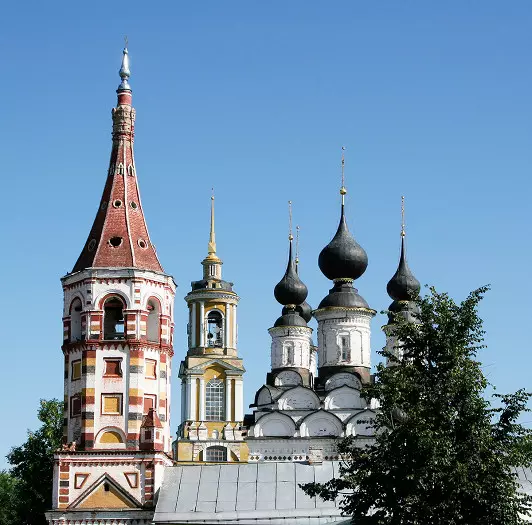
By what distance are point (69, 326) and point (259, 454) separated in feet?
95.0

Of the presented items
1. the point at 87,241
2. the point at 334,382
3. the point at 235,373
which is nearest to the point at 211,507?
the point at 87,241

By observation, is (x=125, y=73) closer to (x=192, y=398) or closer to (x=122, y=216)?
(x=122, y=216)

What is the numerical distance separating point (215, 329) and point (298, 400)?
21.7 feet

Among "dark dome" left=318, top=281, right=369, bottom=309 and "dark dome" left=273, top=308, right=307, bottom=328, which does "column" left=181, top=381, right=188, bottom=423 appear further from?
"dark dome" left=318, top=281, right=369, bottom=309

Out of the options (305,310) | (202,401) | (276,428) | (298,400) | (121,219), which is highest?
(305,310)

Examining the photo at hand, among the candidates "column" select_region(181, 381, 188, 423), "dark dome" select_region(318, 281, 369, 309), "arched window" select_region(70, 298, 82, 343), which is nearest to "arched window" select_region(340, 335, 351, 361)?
"dark dome" select_region(318, 281, 369, 309)

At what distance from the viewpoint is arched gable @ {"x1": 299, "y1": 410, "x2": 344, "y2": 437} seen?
202ft

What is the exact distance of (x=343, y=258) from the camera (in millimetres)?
62688

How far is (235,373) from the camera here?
58406mm

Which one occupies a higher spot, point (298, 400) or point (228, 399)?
point (298, 400)

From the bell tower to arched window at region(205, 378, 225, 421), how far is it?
24722 millimetres

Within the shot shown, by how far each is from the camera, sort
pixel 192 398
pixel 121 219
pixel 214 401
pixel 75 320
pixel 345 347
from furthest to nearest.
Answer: pixel 345 347 → pixel 214 401 → pixel 192 398 → pixel 121 219 → pixel 75 320

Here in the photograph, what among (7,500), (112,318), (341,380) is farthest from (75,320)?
(341,380)

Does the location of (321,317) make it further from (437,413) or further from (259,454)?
(437,413)
